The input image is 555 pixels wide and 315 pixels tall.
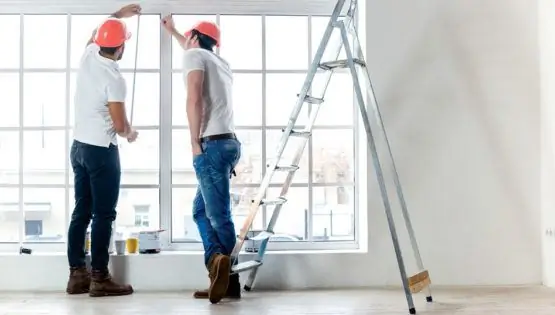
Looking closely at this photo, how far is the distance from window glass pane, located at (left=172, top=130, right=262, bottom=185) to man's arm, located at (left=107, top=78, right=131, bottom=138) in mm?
519

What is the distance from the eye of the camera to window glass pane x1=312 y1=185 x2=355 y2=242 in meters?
3.85

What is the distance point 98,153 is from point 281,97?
1212mm

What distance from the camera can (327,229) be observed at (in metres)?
3.86

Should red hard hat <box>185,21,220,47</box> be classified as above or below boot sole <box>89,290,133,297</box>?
above

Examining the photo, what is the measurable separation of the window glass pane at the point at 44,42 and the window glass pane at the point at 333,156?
1701 millimetres

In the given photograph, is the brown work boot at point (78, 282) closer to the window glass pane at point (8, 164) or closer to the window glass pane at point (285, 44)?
the window glass pane at point (8, 164)

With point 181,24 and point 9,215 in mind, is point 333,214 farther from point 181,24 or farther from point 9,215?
point 9,215

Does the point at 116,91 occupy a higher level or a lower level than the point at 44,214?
higher

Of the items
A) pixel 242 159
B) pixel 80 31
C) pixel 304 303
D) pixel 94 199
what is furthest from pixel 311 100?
pixel 80 31

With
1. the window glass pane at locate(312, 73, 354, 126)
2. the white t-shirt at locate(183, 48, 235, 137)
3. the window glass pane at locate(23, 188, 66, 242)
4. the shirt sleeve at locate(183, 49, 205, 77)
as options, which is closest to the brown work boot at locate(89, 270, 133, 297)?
the window glass pane at locate(23, 188, 66, 242)

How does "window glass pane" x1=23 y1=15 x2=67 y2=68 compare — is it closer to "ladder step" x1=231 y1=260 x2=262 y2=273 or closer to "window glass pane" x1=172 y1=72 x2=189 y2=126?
"window glass pane" x1=172 y1=72 x2=189 y2=126

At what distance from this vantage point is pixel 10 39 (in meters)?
3.81

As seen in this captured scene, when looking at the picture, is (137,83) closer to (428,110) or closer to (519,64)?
(428,110)

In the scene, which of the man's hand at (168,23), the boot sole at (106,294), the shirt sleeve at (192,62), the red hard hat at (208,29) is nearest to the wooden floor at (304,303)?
the boot sole at (106,294)
